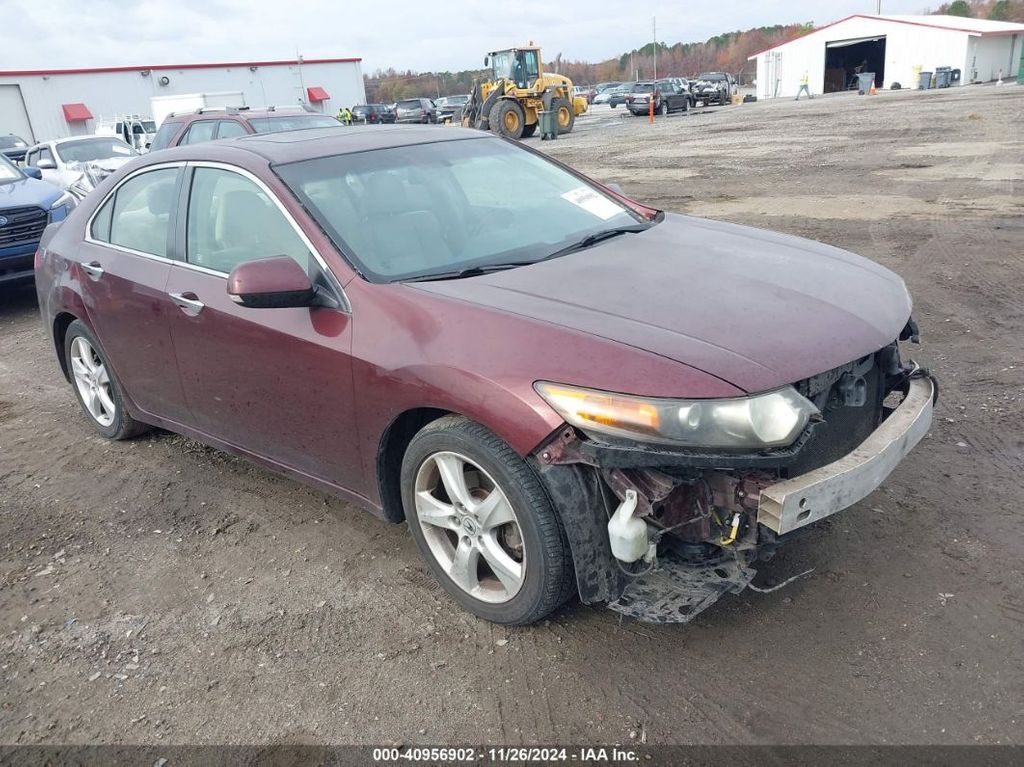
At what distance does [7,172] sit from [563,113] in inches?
851

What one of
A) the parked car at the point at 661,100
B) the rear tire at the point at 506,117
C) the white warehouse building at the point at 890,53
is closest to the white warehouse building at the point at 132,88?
the rear tire at the point at 506,117

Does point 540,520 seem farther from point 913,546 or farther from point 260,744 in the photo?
point 913,546

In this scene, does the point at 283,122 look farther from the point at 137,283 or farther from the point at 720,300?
the point at 720,300

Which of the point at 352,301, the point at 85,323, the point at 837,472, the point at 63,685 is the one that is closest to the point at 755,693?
the point at 837,472

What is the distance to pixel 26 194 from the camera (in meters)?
8.80

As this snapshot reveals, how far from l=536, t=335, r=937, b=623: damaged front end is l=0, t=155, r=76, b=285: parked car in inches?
307

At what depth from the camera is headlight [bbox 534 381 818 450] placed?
240 centimetres

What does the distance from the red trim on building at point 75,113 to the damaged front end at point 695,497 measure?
4804 cm

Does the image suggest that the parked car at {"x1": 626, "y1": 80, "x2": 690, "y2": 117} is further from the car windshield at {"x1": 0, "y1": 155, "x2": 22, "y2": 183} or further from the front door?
the front door

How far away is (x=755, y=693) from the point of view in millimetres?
2559

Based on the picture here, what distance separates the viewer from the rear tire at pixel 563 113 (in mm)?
Answer: 28266

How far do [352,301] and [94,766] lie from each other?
169 cm

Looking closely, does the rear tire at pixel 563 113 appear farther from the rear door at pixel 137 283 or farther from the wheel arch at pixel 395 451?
the wheel arch at pixel 395 451

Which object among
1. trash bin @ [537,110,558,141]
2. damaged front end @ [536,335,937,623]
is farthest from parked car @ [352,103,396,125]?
damaged front end @ [536,335,937,623]
